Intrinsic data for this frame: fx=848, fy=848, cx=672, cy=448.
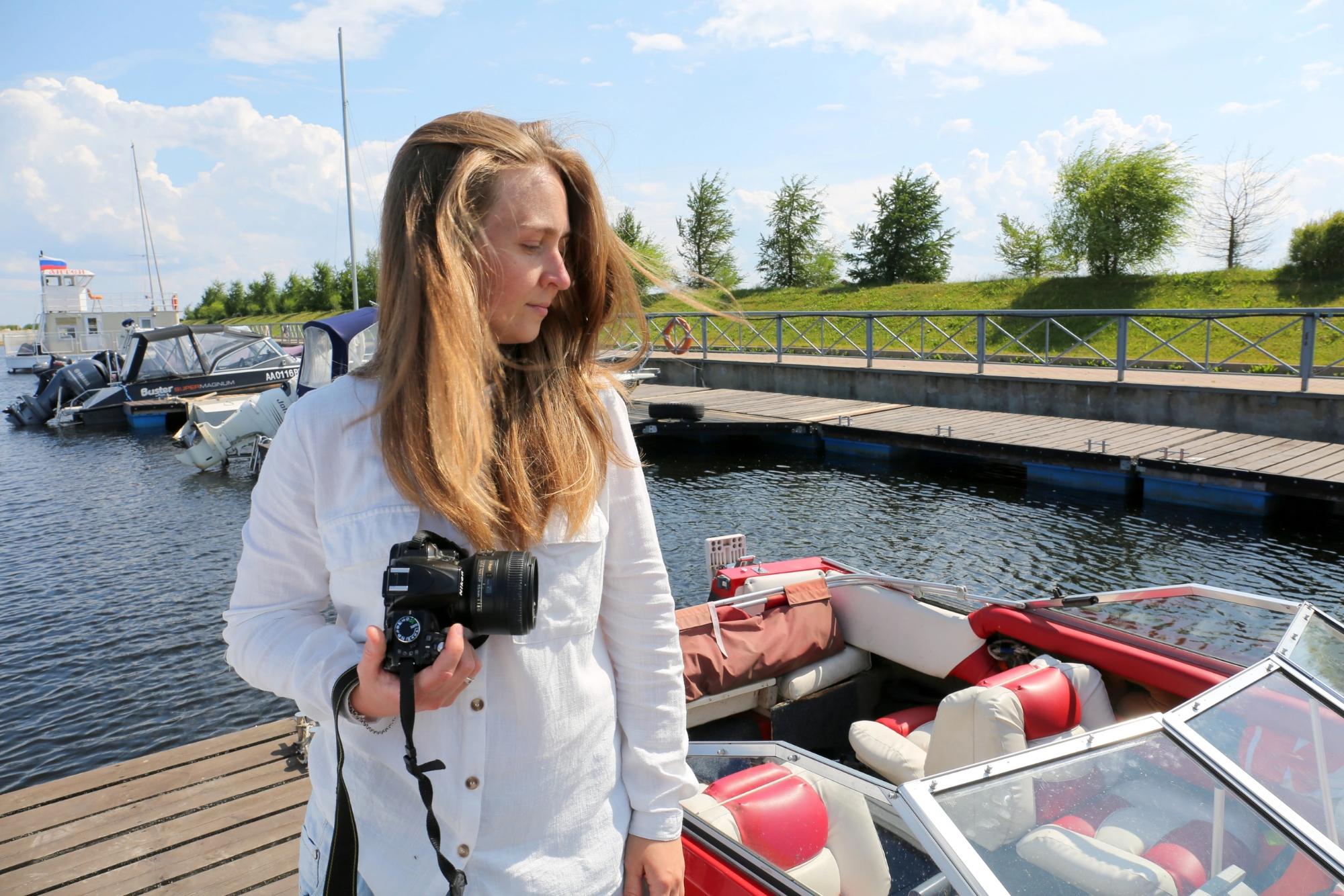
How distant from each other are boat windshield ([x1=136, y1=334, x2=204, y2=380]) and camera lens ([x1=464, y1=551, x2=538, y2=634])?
21.9 metres

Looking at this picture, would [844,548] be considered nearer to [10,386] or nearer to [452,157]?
[452,157]

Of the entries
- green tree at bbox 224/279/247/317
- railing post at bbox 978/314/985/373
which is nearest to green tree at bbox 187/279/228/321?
green tree at bbox 224/279/247/317

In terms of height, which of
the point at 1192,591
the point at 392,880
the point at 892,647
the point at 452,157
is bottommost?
the point at 892,647

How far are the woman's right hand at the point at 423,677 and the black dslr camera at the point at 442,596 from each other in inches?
0.4

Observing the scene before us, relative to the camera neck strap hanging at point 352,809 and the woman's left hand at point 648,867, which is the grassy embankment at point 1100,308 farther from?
the camera neck strap hanging at point 352,809

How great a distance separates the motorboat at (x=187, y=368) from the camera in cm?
1962

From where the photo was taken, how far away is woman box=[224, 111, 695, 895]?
1.08m

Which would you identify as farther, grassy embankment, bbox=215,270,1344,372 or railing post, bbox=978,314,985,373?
grassy embankment, bbox=215,270,1344,372

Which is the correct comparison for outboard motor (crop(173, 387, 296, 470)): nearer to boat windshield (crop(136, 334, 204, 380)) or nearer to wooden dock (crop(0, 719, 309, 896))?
boat windshield (crop(136, 334, 204, 380))

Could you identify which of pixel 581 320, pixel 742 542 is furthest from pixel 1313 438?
pixel 581 320

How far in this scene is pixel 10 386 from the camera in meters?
35.4

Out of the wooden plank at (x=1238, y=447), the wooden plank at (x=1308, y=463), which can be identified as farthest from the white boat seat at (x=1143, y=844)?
the wooden plank at (x=1238, y=447)

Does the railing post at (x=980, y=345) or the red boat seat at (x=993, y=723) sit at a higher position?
the railing post at (x=980, y=345)

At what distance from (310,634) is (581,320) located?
2.05 ft
